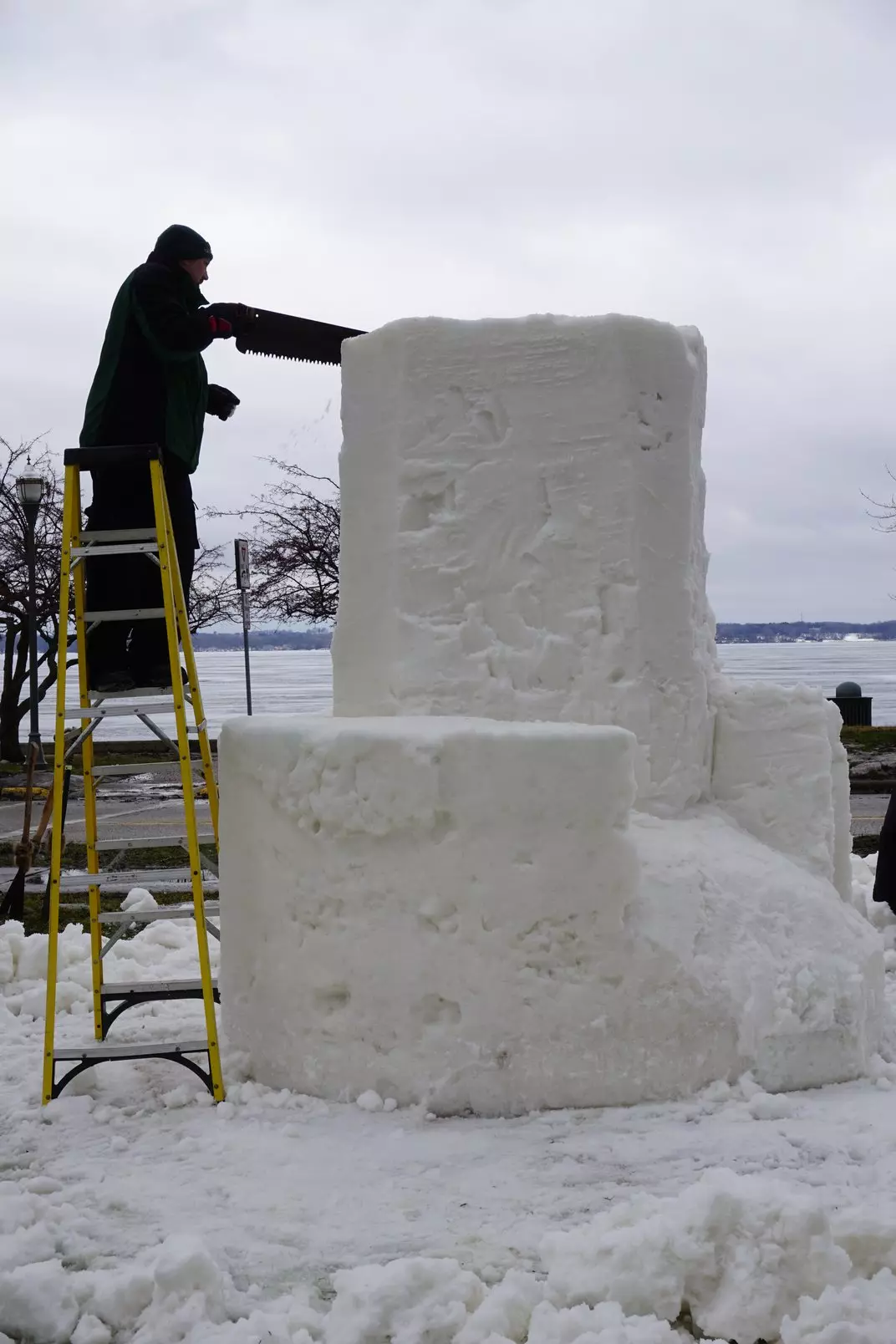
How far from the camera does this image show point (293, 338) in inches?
205

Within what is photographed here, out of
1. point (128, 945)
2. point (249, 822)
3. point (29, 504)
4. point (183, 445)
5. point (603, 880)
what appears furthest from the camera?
point (29, 504)

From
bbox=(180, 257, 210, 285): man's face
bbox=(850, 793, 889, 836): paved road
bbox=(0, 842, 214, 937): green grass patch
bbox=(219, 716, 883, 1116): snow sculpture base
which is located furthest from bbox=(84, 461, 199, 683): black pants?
bbox=(850, 793, 889, 836): paved road

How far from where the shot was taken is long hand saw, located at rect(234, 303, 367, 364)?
501cm

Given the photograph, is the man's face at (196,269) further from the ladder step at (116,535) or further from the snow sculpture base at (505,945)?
the snow sculpture base at (505,945)

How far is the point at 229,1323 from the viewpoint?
2.76m

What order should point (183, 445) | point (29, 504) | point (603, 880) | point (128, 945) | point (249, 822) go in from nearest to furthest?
point (603, 880), point (249, 822), point (183, 445), point (128, 945), point (29, 504)

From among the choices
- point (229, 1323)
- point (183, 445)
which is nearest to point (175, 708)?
point (183, 445)

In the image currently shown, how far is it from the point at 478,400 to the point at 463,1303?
119 inches

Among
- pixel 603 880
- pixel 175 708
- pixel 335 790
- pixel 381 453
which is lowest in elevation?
pixel 603 880

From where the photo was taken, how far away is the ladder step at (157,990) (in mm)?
4383

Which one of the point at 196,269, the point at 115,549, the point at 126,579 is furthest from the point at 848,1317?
the point at 196,269

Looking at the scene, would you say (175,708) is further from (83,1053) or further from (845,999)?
(845,999)

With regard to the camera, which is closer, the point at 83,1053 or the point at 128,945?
the point at 83,1053

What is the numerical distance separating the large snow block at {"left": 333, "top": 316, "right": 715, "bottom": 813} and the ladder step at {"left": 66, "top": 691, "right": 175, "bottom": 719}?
0.84 m
